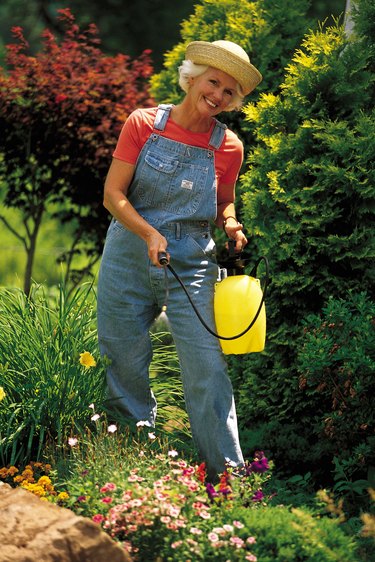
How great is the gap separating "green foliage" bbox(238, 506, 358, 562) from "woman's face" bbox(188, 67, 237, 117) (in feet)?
5.27

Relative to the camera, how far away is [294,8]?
5.95 metres

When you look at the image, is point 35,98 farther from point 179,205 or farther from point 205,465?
point 205,465

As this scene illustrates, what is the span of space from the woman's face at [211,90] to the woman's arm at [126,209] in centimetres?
37

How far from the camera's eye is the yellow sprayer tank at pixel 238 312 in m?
4.08

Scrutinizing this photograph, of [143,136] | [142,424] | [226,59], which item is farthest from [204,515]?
[226,59]

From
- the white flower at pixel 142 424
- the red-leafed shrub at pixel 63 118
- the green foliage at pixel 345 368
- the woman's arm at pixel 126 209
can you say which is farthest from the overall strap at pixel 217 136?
the red-leafed shrub at pixel 63 118

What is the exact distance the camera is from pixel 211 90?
13.5 feet

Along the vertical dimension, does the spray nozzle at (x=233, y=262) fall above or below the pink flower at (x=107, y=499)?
above

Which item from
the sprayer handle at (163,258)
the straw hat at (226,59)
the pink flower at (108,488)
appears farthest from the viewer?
the straw hat at (226,59)

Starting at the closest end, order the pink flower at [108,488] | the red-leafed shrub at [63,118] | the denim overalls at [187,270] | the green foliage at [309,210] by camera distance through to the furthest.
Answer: the pink flower at [108,488], the denim overalls at [187,270], the green foliage at [309,210], the red-leafed shrub at [63,118]

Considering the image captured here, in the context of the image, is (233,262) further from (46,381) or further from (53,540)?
(53,540)

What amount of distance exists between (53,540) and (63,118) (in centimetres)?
392

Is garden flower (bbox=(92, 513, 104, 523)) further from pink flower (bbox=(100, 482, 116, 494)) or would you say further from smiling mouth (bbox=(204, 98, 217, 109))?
smiling mouth (bbox=(204, 98, 217, 109))

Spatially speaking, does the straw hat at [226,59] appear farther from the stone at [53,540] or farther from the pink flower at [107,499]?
the stone at [53,540]
